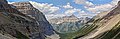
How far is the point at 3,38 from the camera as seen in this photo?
6358 inches

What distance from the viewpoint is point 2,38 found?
159875 mm

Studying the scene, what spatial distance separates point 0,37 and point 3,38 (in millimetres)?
1607

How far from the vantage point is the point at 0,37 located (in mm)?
161625

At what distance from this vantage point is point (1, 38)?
159625 millimetres

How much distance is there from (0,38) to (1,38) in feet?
4.98

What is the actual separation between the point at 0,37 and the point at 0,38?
11.7 ft

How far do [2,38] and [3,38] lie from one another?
1641mm

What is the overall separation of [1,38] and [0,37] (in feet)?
7.26

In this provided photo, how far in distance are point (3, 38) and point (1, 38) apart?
1991 mm

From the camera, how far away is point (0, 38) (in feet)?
519

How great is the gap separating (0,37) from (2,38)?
2.22m
